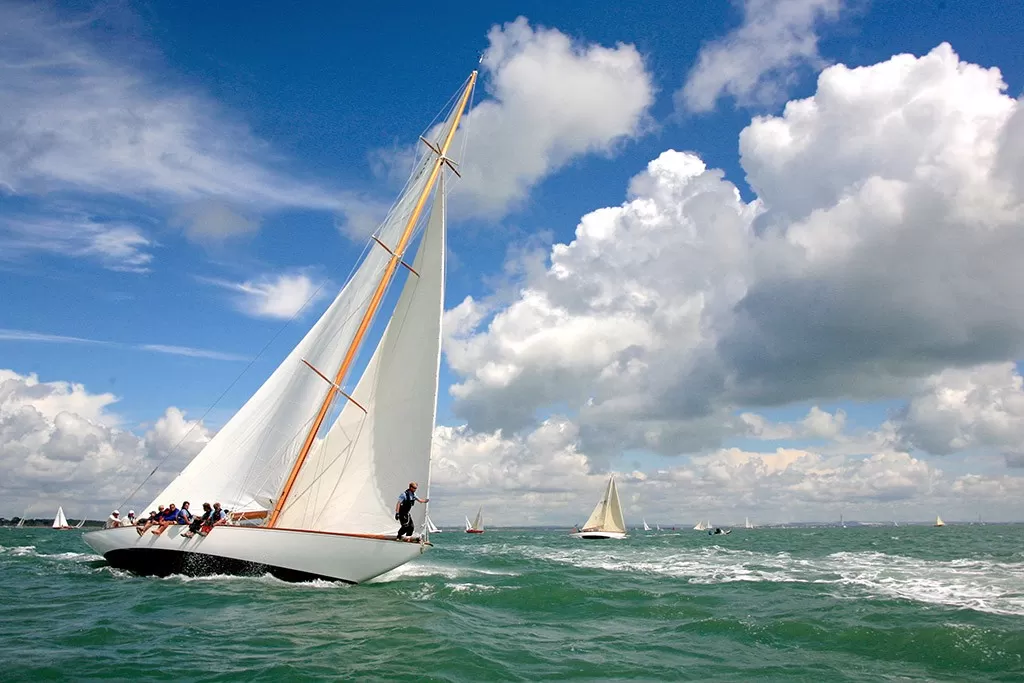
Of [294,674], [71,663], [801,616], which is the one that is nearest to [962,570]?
[801,616]

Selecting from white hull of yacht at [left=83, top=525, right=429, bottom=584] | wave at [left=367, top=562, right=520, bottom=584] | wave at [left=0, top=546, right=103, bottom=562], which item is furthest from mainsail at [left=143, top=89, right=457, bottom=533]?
wave at [left=0, top=546, right=103, bottom=562]

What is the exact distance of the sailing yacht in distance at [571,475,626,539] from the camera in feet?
299

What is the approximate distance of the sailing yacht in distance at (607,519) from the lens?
91.0 m

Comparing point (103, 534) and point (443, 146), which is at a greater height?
point (443, 146)

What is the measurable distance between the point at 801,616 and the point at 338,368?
16.5 m

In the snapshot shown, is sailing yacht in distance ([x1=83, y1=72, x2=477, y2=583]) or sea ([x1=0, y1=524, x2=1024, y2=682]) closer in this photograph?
sea ([x1=0, y1=524, x2=1024, y2=682])

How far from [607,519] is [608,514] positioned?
819 millimetres

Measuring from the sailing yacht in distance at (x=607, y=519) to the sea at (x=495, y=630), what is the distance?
2623 inches

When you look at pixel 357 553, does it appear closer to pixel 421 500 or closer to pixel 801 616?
pixel 421 500

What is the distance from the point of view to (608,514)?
91.9 m

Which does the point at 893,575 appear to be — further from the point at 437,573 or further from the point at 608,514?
the point at 608,514

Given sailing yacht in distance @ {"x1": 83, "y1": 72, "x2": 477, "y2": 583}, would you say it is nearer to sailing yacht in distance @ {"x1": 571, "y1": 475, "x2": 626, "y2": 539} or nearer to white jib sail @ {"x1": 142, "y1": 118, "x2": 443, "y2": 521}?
white jib sail @ {"x1": 142, "y1": 118, "x2": 443, "y2": 521}

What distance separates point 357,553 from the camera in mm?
20438

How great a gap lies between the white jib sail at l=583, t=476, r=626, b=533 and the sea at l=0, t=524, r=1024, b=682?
66573 mm
